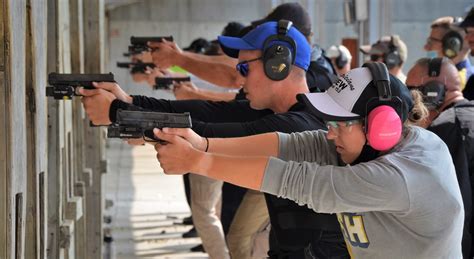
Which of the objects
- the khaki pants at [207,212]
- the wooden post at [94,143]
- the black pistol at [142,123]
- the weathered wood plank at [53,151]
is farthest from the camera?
the khaki pants at [207,212]

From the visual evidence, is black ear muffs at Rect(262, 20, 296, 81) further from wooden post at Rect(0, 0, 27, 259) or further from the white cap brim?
wooden post at Rect(0, 0, 27, 259)

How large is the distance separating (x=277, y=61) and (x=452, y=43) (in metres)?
3.38

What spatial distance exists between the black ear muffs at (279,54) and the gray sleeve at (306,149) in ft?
1.71

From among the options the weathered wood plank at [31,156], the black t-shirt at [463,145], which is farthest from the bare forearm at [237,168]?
the black t-shirt at [463,145]

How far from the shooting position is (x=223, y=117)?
4.09 meters

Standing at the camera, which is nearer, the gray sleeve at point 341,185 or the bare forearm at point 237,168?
the gray sleeve at point 341,185

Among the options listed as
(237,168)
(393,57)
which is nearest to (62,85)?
(237,168)

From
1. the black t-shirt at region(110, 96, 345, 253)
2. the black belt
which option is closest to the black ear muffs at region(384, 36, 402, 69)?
the black t-shirt at region(110, 96, 345, 253)

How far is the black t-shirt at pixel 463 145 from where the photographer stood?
13.4 ft

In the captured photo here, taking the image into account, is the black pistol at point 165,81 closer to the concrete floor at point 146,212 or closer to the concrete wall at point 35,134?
the concrete wall at point 35,134

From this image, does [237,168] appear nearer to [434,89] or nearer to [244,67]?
[244,67]

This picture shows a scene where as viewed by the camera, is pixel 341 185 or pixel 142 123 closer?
pixel 341 185

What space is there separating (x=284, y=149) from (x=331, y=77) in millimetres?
2012

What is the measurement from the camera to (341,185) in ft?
8.32
